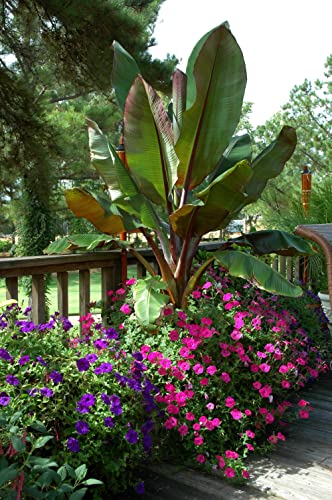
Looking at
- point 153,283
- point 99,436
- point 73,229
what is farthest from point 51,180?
point 73,229

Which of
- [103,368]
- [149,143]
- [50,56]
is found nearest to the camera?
[103,368]

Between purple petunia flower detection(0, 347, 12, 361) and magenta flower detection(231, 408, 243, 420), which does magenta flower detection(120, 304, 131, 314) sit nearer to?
magenta flower detection(231, 408, 243, 420)

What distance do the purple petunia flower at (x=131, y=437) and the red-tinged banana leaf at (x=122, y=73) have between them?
2.32 m

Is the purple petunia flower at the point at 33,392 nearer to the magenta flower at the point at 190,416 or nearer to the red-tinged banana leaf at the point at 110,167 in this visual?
the magenta flower at the point at 190,416

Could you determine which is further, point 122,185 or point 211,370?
point 122,185

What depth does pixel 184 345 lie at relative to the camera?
9.18ft

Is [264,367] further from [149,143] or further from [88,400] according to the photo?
[149,143]

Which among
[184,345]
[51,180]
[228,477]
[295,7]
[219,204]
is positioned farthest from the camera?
[51,180]

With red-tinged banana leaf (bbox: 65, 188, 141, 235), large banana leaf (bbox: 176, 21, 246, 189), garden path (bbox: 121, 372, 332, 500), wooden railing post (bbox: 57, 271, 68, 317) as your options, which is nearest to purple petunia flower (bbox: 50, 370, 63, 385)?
garden path (bbox: 121, 372, 332, 500)

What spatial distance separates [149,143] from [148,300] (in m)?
0.97

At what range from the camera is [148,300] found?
2936mm

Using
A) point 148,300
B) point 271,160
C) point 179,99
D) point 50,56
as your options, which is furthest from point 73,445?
point 50,56

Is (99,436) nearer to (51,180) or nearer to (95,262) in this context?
(95,262)

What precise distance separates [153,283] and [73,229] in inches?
625
